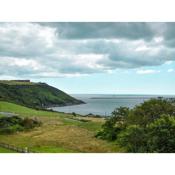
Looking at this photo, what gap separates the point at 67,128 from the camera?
13.2 meters

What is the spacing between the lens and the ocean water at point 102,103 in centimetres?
1291

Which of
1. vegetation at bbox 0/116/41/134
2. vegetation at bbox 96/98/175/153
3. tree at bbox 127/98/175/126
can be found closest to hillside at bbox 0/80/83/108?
vegetation at bbox 0/116/41/134

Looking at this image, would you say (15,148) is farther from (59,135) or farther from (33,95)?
(33,95)

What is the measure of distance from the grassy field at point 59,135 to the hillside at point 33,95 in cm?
40

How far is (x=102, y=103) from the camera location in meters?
13.2

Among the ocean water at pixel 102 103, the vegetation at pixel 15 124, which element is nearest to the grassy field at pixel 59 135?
the vegetation at pixel 15 124

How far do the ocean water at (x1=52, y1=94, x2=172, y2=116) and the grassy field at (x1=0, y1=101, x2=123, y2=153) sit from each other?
0.32m

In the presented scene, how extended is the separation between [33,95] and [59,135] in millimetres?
2627

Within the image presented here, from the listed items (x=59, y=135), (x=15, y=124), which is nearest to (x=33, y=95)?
(x=15, y=124)

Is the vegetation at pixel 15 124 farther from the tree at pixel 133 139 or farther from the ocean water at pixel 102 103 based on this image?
the tree at pixel 133 139

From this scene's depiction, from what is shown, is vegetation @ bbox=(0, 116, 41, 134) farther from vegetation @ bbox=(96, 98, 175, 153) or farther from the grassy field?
vegetation @ bbox=(96, 98, 175, 153)
